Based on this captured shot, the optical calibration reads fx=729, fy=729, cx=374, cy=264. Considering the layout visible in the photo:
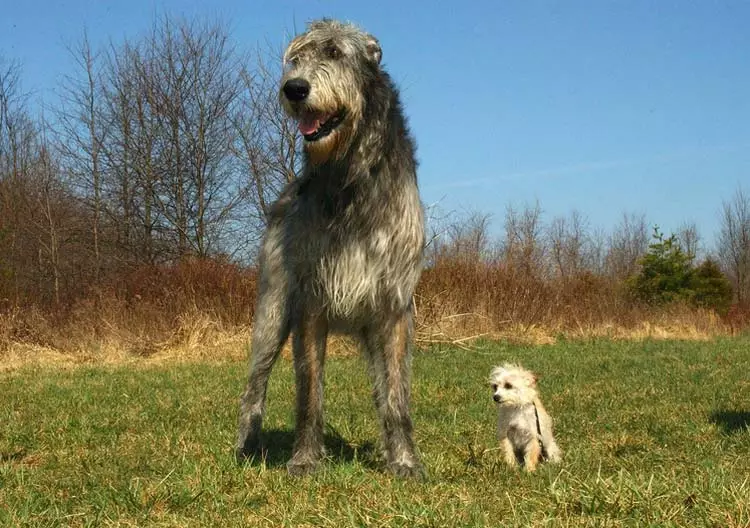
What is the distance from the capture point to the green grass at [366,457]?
9.92ft

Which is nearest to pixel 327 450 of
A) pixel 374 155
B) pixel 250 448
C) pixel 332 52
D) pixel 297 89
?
pixel 250 448

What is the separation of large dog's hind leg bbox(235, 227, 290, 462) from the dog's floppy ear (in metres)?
1.47

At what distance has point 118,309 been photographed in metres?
15.8

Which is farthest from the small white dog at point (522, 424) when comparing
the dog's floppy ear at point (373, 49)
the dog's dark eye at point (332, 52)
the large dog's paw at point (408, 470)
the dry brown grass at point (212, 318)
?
the dry brown grass at point (212, 318)

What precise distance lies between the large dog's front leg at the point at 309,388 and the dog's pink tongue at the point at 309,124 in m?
1.12

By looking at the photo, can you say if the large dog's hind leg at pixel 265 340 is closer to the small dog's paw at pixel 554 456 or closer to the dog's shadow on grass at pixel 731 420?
the small dog's paw at pixel 554 456

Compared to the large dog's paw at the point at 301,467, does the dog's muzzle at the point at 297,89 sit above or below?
above

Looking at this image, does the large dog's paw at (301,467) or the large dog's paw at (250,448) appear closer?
the large dog's paw at (301,467)

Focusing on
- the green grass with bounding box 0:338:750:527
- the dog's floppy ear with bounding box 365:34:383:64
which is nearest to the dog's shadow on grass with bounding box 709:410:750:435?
the green grass with bounding box 0:338:750:527

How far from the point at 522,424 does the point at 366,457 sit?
1.04 m

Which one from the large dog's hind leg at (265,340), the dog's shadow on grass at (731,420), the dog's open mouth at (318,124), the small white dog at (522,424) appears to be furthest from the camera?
the dog's shadow on grass at (731,420)

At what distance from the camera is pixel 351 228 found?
4.10m

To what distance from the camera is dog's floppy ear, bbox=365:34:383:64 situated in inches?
160

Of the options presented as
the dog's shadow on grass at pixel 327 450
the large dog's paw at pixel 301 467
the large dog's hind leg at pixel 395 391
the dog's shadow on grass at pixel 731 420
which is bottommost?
the dog's shadow on grass at pixel 731 420
